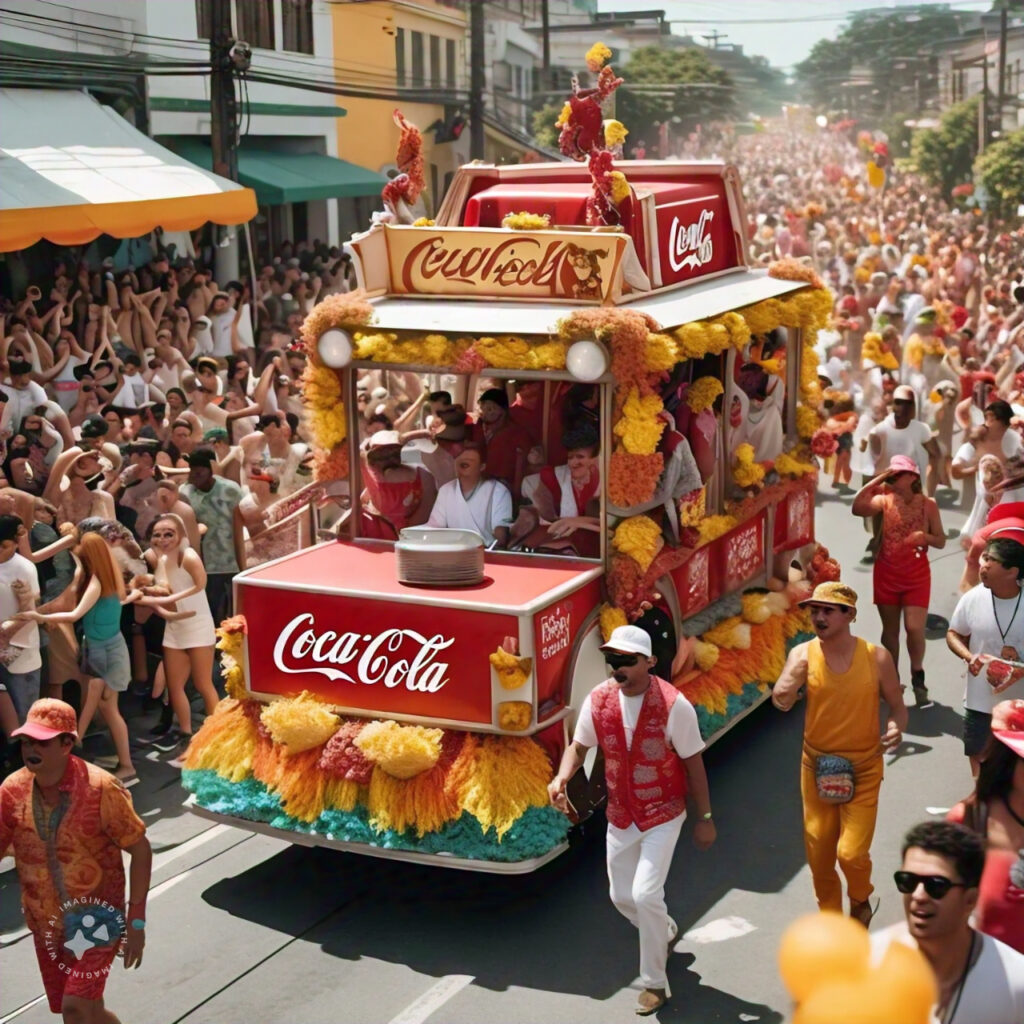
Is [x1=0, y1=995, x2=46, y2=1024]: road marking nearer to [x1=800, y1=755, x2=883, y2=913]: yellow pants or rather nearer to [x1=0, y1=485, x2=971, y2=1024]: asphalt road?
[x1=0, y1=485, x2=971, y2=1024]: asphalt road

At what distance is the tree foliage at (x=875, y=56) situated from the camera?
257ft

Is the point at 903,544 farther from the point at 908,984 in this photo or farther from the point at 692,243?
the point at 908,984

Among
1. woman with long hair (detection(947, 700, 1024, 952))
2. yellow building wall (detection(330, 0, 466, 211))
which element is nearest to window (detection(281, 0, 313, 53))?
yellow building wall (detection(330, 0, 466, 211))

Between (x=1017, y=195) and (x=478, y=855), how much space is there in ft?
119

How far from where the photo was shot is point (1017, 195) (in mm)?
40250

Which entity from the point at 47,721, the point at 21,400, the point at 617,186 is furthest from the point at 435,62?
the point at 47,721

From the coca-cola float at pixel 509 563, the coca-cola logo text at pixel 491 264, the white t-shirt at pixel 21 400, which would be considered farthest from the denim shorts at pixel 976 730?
the white t-shirt at pixel 21 400

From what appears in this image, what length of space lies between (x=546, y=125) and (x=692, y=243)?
4312 cm

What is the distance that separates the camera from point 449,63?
44562 millimetres

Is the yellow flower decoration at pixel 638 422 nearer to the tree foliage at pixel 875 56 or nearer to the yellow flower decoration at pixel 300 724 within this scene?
the yellow flower decoration at pixel 300 724

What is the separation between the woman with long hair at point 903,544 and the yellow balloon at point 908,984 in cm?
749

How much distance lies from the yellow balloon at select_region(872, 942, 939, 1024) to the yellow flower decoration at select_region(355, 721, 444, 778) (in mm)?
4575

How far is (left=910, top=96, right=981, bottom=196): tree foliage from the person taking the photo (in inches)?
1988

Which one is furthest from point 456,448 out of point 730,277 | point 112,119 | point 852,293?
point 852,293
